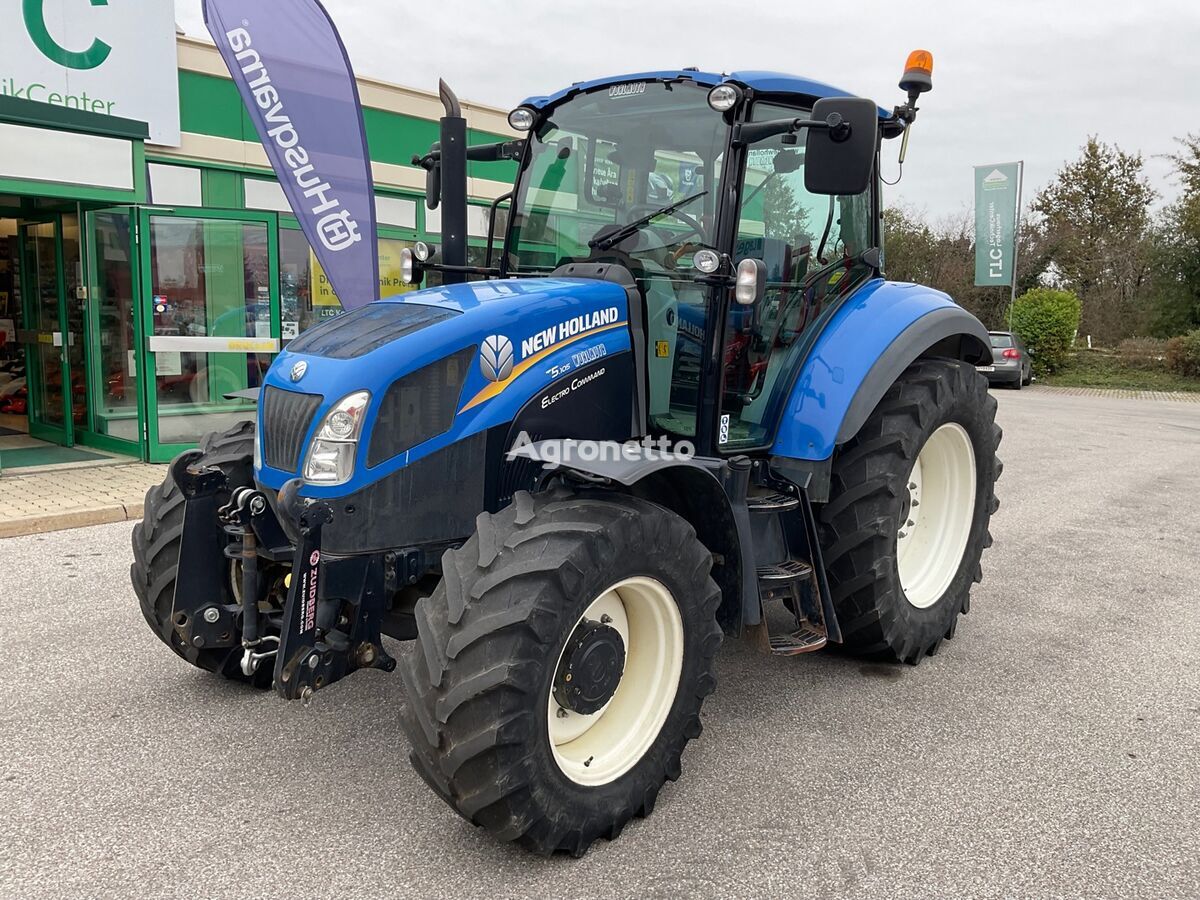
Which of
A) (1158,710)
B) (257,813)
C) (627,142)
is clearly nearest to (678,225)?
(627,142)

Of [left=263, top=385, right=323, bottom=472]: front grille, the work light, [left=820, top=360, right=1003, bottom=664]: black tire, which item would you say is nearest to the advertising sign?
[left=820, top=360, right=1003, bottom=664]: black tire

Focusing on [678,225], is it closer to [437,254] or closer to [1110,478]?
[437,254]

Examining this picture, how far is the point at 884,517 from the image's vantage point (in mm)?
3869

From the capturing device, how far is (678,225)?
11.7 feet

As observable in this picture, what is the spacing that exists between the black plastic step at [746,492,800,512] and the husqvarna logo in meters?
1.07

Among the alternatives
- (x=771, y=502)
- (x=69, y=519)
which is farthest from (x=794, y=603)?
(x=69, y=519)

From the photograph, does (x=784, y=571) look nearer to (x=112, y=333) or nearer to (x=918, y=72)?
(x=918, y=72)

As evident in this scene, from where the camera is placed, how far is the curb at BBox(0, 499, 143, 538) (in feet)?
20.7

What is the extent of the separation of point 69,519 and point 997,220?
2214 cm

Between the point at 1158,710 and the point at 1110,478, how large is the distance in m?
6.24

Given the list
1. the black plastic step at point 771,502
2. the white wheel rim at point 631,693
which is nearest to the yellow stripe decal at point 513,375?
the white wheel rim at point 631,693

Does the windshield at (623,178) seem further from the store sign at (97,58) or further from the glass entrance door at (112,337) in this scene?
the store sign at (97,58)

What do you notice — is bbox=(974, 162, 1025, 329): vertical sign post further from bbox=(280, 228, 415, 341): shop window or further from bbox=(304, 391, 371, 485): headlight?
bbox=(304, 391, 371, 485): headlight

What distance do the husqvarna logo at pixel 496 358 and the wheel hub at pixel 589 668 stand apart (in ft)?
2.68
